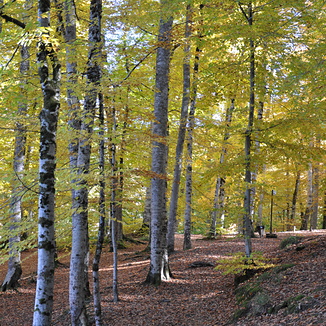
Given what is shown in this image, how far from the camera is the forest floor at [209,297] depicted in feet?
17.8

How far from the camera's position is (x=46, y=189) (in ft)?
18.1

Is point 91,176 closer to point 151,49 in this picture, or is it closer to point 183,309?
point 151,49

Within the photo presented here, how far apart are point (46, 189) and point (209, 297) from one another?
4.79 m

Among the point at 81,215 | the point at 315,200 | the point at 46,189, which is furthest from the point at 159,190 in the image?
the point at 315,200

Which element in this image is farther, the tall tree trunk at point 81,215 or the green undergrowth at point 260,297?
the tall tree trunk at point 81,215

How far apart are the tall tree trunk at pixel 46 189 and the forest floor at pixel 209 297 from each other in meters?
1.93

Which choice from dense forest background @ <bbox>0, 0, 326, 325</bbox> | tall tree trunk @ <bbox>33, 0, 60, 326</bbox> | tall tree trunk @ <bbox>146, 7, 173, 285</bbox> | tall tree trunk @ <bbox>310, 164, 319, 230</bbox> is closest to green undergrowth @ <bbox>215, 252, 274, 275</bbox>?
dense forest background @ <bbox>0, 0, 326, 325</bbox>

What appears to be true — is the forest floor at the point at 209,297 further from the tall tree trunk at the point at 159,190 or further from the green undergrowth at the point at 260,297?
the tall tree trunk at the point at 159,190

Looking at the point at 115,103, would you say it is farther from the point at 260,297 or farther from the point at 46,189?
the point at 260,297

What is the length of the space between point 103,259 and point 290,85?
1215cm

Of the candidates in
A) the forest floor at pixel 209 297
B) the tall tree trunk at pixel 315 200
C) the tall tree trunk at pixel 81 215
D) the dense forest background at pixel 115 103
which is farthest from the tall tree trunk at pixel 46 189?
the tall tree trunk at pixel 315 200

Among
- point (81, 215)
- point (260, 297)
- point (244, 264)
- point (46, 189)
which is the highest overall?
point (46, 189)

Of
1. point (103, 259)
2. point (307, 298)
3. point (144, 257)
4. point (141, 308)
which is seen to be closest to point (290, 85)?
point (307, 298)

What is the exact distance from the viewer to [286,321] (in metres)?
4.89
